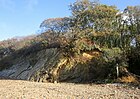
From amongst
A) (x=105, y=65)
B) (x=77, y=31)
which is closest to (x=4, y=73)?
(x=77, y=31)

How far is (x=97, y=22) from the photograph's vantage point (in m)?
32.6

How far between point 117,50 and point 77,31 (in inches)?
318

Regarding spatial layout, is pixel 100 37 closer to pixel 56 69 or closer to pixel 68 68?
pixel 68 68

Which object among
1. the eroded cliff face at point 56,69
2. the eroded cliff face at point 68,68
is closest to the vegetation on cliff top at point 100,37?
the eroded cliff face at point 68,68

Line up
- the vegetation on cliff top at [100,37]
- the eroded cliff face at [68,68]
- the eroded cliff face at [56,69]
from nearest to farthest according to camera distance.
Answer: the vegetation on cliff top at [100,37]
the eroded cliff face at [68,68]
the eroded cliff face at [56,69]

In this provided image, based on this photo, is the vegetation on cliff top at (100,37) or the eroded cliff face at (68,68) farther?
the eroded cliff face at (68,68)

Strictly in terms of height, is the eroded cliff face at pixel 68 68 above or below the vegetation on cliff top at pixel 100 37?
below

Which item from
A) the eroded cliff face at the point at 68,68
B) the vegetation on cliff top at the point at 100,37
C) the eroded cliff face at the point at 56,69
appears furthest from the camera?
the eroded cliff face at the point at 56,69

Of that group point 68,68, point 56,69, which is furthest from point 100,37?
point 56,69

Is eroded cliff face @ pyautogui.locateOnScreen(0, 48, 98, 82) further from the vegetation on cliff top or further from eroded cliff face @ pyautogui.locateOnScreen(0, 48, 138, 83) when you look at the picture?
the vegetation on cliff top

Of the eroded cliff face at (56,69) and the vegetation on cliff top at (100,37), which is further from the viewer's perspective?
the eroded cliff face at (56,69)

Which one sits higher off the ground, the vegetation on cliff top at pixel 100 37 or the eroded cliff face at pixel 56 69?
the vegetation on cliff top at pixel 100 37

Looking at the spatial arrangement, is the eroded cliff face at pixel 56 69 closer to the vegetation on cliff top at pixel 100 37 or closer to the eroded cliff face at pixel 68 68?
the eroded cliff face at pixel 68 68

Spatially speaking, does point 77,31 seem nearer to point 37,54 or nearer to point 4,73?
point 37,54
